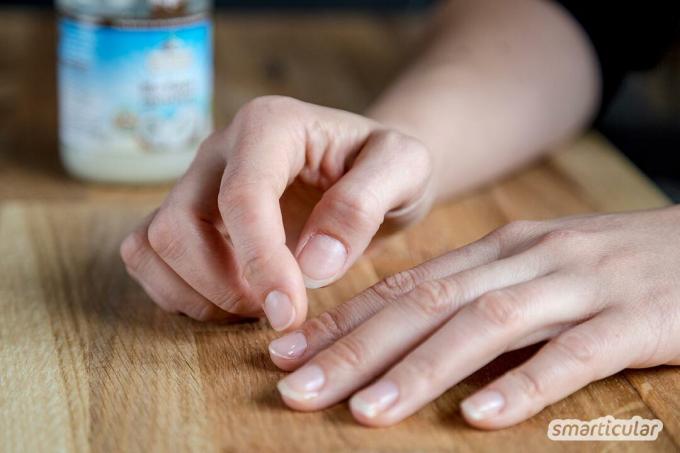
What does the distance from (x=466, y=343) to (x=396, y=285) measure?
0.33 ft

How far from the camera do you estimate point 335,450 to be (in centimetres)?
65

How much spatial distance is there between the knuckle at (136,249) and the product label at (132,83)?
24 cm

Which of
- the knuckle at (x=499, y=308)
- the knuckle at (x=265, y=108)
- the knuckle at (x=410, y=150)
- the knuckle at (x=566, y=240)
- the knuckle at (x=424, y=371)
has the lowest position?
the knuckle at (x=424, y=371)

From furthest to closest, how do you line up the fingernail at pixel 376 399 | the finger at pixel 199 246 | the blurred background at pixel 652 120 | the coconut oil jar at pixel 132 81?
the blurred background at pixel 652 120
the coconut oil jar at pixel 132 81
the finger at pixel 199 246
the fingernail at pixel 376 399

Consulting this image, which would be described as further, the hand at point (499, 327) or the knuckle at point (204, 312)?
the knuckle at point (204, 312)

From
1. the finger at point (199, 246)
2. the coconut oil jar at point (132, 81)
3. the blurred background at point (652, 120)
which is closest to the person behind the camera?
the finger at point (199, 246)

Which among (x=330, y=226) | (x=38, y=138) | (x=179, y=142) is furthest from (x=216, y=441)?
(x=38, y=138)

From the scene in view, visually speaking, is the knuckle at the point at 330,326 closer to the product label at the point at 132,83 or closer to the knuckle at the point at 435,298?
the knuckle at the point at 435,298

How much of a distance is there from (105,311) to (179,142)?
272mm

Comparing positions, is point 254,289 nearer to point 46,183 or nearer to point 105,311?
point 105,311

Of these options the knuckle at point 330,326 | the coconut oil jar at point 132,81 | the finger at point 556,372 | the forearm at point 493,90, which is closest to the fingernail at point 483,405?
the finger at point 556,372

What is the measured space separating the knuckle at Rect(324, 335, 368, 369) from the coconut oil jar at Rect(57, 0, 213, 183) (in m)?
0.43

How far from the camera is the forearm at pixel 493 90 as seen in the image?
105 centimetres

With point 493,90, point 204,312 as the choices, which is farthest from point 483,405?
point 493,90
